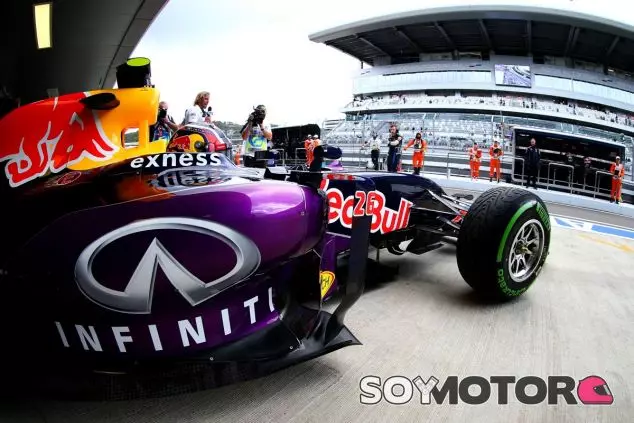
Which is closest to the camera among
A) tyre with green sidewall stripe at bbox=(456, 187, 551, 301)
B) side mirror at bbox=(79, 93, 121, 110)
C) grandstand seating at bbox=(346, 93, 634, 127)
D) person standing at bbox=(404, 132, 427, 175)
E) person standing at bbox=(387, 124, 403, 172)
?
side mirror at bbox=(79, 93, 121, 110)

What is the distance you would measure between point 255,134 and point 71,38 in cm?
1021

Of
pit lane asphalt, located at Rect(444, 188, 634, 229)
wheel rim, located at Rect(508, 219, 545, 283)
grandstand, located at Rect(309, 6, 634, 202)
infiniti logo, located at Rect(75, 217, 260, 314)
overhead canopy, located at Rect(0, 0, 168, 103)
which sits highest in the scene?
grandstand, located at Rect(309, 6, 634, 202)

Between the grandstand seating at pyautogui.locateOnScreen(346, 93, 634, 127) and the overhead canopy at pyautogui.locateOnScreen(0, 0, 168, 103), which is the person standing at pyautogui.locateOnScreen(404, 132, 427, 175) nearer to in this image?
the overhead canopy at pyautogui.locateOnScreen(0, 0, 168, 103)

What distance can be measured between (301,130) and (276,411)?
389 inches

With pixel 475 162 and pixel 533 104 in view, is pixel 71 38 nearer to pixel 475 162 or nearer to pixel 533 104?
pixel 475 162

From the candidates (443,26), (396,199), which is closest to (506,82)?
(443,26)

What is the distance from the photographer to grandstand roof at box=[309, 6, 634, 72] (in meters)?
32.3

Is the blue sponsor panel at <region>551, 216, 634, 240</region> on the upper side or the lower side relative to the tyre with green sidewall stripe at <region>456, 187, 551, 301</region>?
lower

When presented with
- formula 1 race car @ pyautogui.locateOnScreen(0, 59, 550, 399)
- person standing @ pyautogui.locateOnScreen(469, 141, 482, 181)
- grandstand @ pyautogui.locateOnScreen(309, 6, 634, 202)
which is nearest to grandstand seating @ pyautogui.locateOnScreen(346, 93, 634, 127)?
grandstand @ pyautogui.locateOnScreen(309, 6, 634, 202)

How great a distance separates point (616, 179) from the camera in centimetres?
962

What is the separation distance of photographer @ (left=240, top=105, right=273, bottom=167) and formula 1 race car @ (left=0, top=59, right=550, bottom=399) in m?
1.05

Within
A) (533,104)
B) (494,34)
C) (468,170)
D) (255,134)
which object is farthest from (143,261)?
(533,104)

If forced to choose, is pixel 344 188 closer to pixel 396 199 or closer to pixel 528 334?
pixel 396 199

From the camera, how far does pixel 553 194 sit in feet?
32.2
